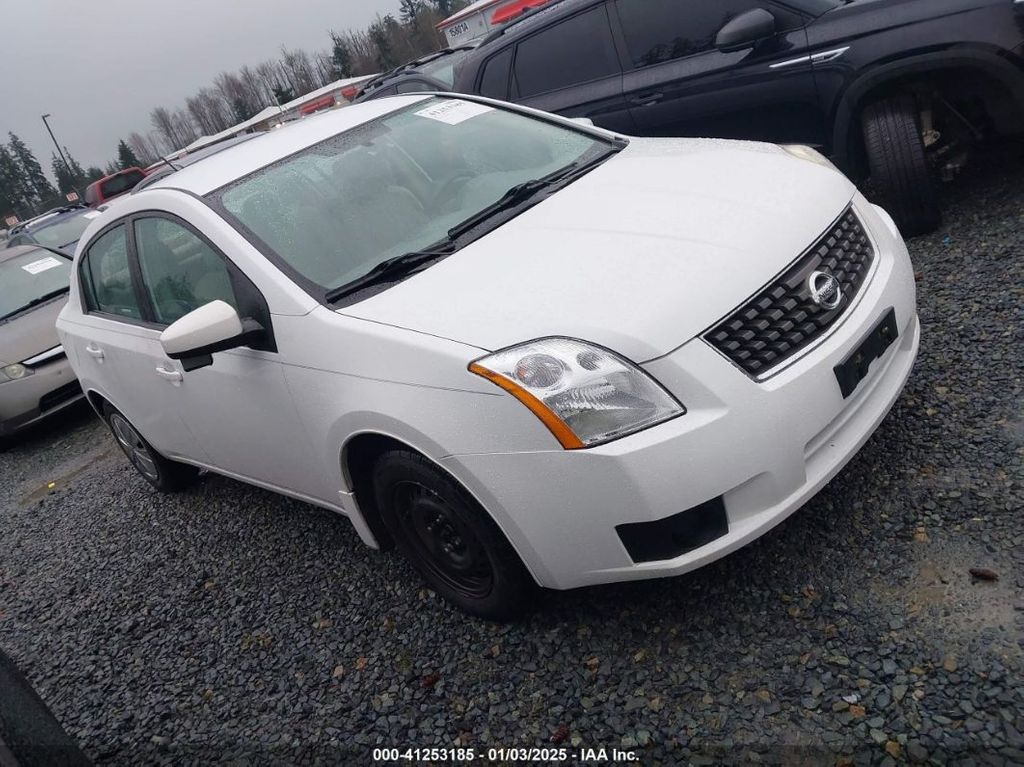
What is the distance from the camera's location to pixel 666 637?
244cm

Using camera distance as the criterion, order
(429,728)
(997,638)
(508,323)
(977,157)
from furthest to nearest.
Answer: (977,157)
(429,728)
(508,323)
(997,638)

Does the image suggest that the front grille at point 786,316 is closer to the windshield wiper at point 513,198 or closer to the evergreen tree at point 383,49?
the windshield wiper at point 513,198

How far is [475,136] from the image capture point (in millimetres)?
3518

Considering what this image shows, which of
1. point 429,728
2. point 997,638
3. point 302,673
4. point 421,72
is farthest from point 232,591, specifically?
point 421,72

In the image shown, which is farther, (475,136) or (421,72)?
(421,72)

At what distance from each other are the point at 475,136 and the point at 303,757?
2.53 metres

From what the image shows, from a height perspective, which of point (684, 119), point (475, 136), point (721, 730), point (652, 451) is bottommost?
point (721, 730)

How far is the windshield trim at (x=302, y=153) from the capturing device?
271 cm

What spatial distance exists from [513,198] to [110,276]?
218 centimetres

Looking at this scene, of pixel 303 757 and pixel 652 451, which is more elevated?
pixel 652 451

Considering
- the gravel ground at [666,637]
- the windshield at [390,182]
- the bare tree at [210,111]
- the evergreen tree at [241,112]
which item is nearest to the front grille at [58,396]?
the gravel ground at [666,637]

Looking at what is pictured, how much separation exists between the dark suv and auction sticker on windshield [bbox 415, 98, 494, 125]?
68.2 inches

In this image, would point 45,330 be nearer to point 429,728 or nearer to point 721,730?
point 429,728

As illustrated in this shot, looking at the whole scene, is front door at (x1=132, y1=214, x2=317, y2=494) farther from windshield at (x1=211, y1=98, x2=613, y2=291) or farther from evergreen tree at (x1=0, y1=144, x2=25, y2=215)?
evergreen tree at (x1=0, y1=144, x2=25, y2=215)
